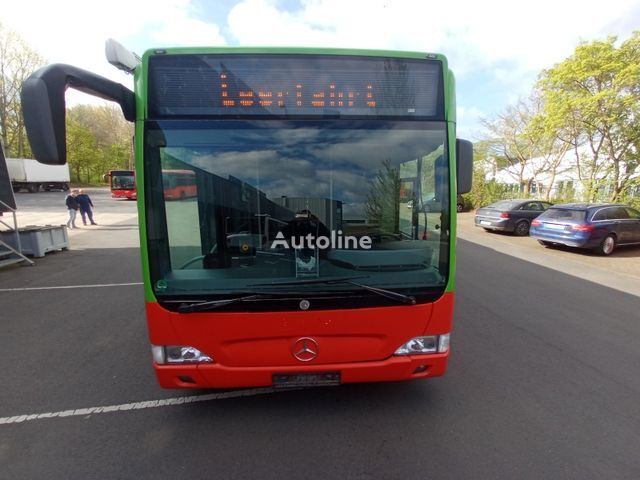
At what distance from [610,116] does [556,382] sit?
15.3 metres

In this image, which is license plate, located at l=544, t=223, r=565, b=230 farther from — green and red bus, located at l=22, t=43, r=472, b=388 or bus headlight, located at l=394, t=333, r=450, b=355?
bus headlight, located at l=394, t=333, r=450, b=355

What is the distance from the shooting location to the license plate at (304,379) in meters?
2.62

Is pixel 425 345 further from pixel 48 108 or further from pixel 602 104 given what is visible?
pixel 602 104

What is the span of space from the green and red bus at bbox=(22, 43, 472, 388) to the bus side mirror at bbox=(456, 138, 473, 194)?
0.14 feet

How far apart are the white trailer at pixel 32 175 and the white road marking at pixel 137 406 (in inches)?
1643

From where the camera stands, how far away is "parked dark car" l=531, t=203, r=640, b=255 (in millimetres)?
10359

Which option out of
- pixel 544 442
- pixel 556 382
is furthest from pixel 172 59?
pixel 556 382

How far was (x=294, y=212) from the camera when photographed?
2604 millimetres

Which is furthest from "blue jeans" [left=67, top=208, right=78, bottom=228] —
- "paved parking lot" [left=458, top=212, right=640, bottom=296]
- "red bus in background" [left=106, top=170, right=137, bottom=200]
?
"paved parking lot" [left=458, top=212, right=640, bottom=296]

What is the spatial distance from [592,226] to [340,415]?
432 inches

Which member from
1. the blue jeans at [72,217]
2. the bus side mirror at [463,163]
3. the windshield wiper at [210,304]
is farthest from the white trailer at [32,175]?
the bus side mirror at [463,163]

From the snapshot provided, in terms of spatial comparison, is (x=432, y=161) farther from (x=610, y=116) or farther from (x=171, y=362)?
(x=610, y=116)

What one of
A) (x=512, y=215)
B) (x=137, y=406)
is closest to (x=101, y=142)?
(x=512, y=215)

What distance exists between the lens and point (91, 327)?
4918mm
